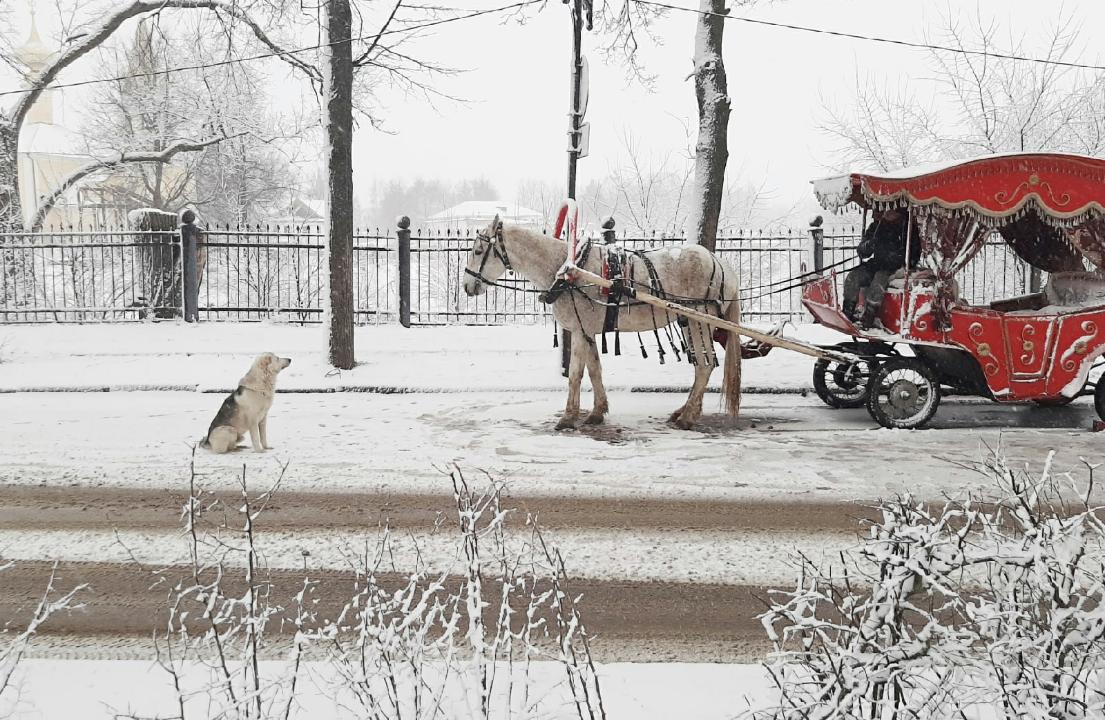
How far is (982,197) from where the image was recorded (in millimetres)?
8461

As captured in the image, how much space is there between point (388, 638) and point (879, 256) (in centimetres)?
872

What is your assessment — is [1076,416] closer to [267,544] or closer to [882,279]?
[882,279]

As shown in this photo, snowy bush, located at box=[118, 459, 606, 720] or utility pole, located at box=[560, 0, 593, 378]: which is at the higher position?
utility pole, located at box=[560, 0, 593, 378]

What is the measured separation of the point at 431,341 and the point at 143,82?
2529cm

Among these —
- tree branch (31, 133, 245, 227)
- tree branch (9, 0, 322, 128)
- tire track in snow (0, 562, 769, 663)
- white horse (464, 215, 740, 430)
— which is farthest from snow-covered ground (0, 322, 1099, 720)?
tree branch (31, 133, 245, 227)

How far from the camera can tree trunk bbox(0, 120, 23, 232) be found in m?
21.7

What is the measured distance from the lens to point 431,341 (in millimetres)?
15445

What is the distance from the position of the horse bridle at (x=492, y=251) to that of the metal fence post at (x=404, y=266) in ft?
23.6

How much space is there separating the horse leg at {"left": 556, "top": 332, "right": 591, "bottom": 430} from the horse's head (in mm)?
1165

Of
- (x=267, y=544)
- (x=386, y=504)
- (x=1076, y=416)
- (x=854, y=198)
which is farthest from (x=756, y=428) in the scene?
(x=267, y=544)

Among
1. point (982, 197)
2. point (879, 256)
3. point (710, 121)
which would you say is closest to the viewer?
point (982, 197)

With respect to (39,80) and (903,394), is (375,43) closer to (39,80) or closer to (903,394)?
(903,394)

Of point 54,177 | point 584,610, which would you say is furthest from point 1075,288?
point 54,177

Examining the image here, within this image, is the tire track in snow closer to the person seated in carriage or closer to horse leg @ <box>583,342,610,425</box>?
horse leg @ <box>583,342,610,425</box>
